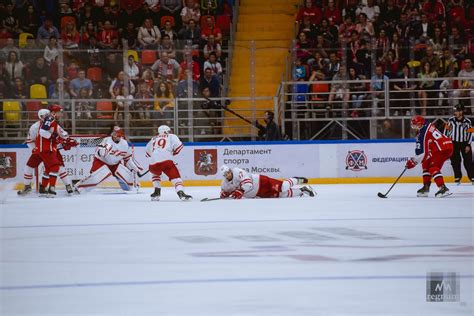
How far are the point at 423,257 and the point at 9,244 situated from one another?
11.4 feet

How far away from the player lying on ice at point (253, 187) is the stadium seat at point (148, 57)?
4066 mm

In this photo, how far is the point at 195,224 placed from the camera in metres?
9.37

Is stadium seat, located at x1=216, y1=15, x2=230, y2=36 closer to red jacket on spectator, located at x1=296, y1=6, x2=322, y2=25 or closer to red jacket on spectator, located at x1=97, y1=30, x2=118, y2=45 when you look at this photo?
red jacket on spectator, located at x1=296, y1=6, x2=322, y2=25

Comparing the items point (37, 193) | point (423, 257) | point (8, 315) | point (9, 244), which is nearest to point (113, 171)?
point (37, 193)

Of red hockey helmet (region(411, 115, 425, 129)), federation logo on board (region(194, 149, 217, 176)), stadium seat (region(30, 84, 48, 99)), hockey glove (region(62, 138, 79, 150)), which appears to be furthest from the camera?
federation logo on board (region(194, 149, 217, 176))

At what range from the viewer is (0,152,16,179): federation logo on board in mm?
16703

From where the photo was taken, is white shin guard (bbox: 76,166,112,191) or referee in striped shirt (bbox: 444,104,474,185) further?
referee in striped shirt (bbox: 444,104,474,185)

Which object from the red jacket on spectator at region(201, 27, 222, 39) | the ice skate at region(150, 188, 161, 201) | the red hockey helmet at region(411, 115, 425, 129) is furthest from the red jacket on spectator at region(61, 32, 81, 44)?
the red hockey helmet at region(411, 115, 425, 129)

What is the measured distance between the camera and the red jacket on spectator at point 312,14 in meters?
19.2

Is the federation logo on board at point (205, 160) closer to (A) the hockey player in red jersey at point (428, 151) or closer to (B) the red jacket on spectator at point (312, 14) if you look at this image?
(B) the red jacket on spectator at point (312, 14)

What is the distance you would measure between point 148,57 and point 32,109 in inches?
88.8

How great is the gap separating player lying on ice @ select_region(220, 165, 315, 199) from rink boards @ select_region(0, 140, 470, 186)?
3255 millimetres

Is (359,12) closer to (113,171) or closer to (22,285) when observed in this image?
(113,171)

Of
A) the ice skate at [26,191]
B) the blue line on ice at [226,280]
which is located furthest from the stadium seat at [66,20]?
the blue line on ice at [226,280]
